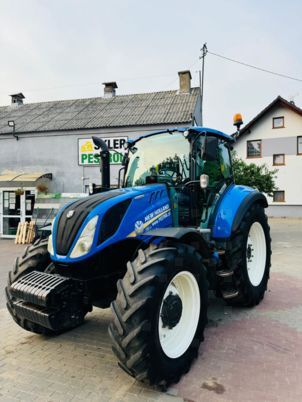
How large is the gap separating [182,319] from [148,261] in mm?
793

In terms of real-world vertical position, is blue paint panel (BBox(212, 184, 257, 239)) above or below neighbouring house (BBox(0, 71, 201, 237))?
below

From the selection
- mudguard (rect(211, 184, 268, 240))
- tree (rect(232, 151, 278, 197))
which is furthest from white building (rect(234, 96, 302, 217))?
mudguard (rect(211, 184, 268, 240))

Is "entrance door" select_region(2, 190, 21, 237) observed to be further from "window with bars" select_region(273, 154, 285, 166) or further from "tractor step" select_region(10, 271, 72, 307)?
"window with bars" select_region(273, 154, 285, 166)

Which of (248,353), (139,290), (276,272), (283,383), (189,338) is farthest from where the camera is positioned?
(276,272)

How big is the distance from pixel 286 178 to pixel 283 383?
2295 centimetres

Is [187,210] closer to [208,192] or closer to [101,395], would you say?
[208,192]

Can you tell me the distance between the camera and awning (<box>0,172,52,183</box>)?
519 inches

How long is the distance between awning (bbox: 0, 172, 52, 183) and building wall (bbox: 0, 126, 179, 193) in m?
0.29

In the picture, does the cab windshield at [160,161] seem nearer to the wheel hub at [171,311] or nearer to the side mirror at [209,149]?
the side mirror at [209,149]

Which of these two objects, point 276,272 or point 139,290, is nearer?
point 139,290

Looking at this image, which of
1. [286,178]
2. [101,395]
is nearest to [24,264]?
[101,395]

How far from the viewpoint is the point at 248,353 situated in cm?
318

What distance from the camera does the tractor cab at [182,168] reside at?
3684mm

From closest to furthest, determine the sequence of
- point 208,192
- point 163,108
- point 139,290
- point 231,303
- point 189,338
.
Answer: point 139,290 < point 189,338 < point 208,192 < point 231,303 < point 163,108
